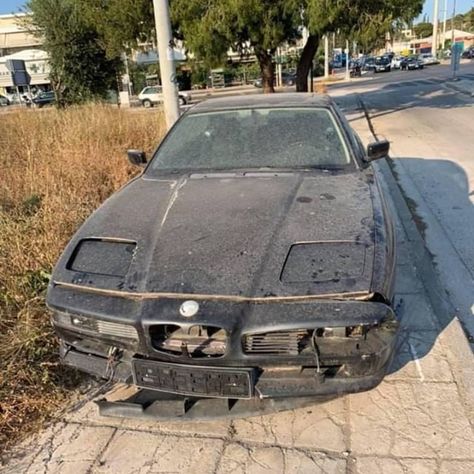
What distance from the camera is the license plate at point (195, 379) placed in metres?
2.25

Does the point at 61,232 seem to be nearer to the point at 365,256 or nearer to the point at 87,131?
the point at 365,256

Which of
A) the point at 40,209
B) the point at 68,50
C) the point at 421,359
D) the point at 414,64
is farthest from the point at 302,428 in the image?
the point at 414,64

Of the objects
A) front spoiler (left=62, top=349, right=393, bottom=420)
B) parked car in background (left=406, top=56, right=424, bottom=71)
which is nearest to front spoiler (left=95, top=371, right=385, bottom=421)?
front spoiler (left=62, top=349, right=393, bottom=420)

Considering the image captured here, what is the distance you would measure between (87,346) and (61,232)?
7.35 feet

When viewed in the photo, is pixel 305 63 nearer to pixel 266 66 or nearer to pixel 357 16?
pixel 266 66

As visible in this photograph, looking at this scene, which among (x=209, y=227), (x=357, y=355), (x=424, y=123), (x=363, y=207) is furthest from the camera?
(x=424, y=123)

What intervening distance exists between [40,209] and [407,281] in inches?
143

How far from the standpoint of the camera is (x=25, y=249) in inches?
167

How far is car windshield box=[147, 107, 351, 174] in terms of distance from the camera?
3686mm

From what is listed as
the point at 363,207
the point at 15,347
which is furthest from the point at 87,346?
the point at 363,207

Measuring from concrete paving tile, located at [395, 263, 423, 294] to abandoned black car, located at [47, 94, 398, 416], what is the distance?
1.11m

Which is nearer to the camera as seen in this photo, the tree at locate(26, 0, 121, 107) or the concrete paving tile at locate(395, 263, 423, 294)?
the concrete paving tile at locate(395, 263, 423, 294)

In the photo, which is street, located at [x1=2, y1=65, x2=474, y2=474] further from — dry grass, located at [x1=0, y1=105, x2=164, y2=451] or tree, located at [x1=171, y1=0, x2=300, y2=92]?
tree, located at [x1=171, y1=0, x2=300, y2=92]

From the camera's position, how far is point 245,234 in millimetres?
2674
